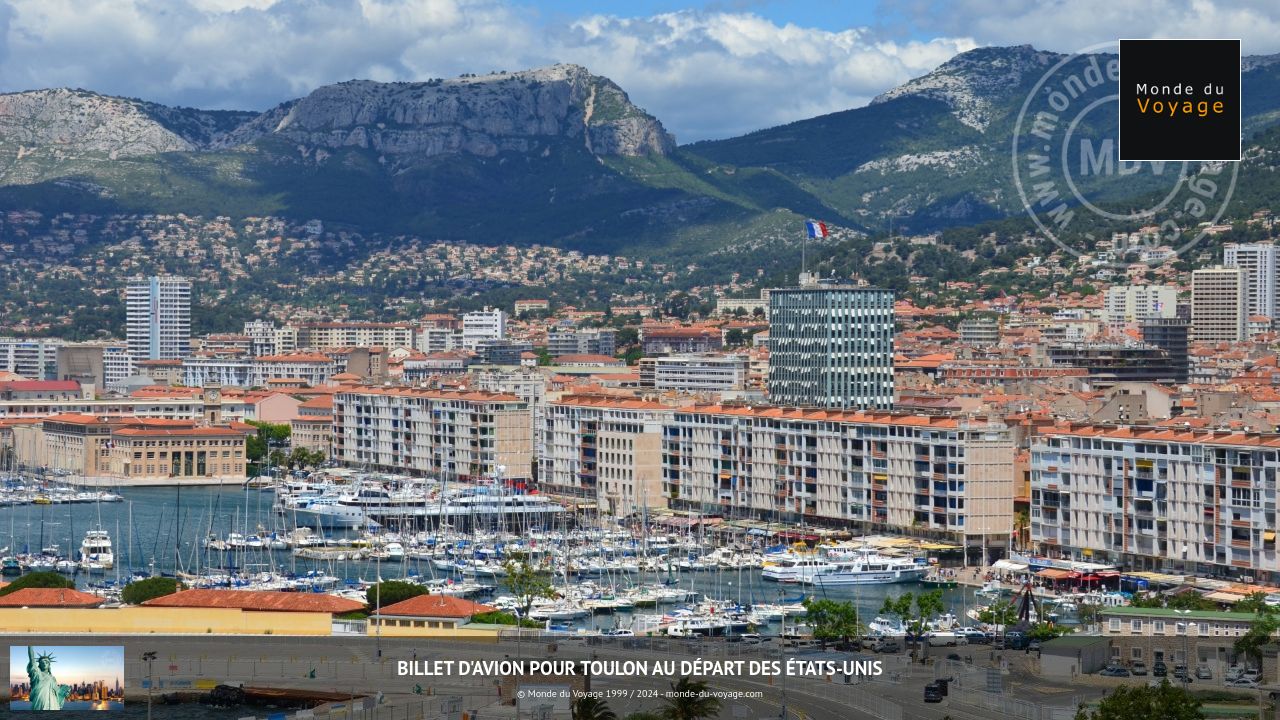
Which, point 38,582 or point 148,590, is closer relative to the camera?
point 38,582

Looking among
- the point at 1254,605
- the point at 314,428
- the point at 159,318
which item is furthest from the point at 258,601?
the point at 159,318

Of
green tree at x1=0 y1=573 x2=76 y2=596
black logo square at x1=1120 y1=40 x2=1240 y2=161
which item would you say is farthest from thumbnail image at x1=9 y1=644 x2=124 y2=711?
black logo square at x1=1120 y1=40 x2=1240 y2=161

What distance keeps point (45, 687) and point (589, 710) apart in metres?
10.6

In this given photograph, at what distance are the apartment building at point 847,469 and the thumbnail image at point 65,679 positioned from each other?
114 feet

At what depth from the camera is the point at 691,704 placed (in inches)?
1309

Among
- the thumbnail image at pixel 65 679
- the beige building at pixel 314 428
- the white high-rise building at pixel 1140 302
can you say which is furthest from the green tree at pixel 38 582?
the white high-rise building at pixel 1140 302

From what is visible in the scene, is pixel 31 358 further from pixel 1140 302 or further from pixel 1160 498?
pixel 1160 498

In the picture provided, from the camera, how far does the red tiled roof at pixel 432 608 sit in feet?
157

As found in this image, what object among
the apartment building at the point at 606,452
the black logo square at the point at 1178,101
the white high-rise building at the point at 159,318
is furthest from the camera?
the white high-rise building at the point at 159,318

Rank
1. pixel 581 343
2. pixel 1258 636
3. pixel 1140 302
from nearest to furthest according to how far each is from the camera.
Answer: pixel 1258 636 → pixel 1140 302 → pixel 581 343

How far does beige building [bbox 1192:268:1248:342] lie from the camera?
146 m

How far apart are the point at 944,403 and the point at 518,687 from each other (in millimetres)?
59324

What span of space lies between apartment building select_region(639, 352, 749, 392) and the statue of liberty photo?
80800 millimetres

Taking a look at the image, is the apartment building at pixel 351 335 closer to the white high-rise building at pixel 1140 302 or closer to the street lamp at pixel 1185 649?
the white high-rise building at pixel 1140 302
